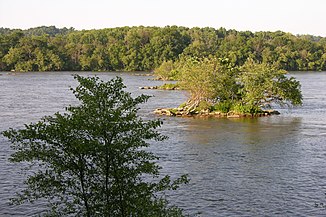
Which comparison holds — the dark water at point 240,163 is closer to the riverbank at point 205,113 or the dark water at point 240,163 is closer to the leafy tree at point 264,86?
the riverbank at point 205,113

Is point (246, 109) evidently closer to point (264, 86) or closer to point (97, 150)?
point (264, 86)

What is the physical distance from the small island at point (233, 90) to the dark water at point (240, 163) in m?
3.16

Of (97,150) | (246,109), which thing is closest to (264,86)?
(246,109)

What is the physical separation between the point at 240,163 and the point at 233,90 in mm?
29944

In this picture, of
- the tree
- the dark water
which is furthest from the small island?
the tree

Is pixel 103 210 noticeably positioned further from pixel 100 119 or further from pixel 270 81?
pixel 270 81

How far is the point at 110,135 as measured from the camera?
20.3m

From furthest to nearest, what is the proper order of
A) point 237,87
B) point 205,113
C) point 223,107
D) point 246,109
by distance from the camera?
point 237,87
point 223,107
point 205,113
point 246,109

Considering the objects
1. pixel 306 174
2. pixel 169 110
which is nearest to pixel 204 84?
pixel 169 110

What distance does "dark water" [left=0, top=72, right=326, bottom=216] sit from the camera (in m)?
32.8

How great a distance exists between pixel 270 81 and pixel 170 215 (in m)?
49.2

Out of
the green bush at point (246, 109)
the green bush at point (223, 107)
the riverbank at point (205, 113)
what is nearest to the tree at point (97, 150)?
the riverbank at point (205, 113)

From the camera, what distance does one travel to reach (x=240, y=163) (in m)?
42.7

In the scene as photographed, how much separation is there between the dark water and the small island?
316 centimetres
